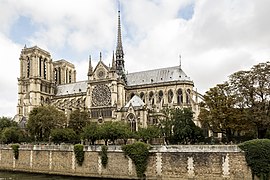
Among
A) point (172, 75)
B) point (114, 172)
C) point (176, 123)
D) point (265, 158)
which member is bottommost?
point (114, 172)

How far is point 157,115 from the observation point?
56281mm

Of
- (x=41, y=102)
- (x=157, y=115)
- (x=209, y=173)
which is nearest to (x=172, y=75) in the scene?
(x=157, y=115)

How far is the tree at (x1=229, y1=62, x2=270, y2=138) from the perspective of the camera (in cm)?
3152

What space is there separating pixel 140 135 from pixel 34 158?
15.2 meters

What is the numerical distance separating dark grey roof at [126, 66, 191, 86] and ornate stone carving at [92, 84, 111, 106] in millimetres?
7449

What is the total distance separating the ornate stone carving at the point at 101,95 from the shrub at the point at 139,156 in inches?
1406

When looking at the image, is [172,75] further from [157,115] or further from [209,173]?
[209,173]

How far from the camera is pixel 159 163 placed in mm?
27625

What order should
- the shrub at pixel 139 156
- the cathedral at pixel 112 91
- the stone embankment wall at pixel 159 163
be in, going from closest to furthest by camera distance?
1. the stone embankment wall at pixel 159 163
2. the shrub at pixel 139 156
3. the cathedral at pixel 112 91

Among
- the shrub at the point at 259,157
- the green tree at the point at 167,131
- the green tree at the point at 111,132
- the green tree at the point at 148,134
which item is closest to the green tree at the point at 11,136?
the green tree at the point at 111,132

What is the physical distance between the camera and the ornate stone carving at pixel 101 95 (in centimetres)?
6456

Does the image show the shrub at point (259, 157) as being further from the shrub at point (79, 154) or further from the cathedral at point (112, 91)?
the cathedral at point (112, 91)

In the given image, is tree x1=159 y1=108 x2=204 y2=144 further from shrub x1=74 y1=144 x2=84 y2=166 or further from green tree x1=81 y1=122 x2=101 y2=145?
shrub x1=74 y1=144 x2=84 y2=166

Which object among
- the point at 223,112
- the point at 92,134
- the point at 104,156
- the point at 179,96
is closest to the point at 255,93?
the point at 223,112
